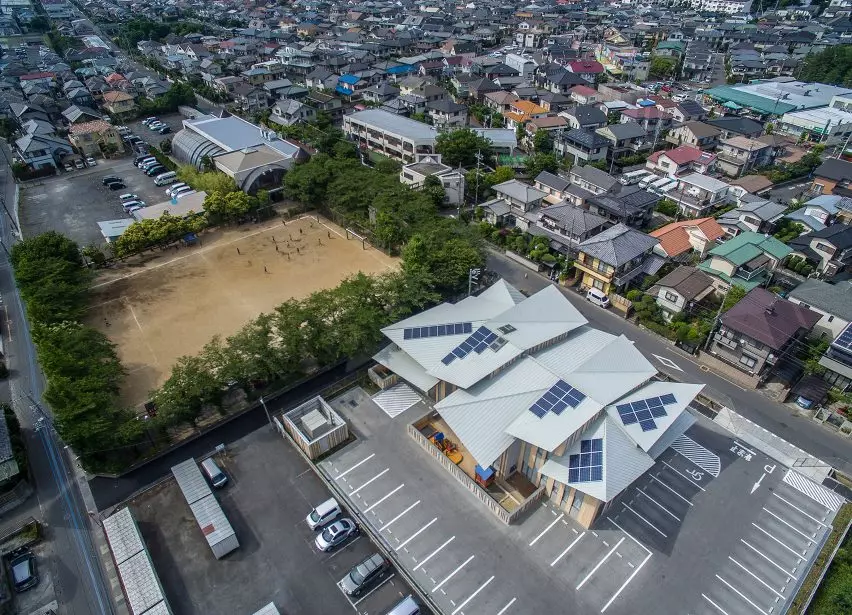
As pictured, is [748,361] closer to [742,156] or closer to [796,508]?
[796,508]

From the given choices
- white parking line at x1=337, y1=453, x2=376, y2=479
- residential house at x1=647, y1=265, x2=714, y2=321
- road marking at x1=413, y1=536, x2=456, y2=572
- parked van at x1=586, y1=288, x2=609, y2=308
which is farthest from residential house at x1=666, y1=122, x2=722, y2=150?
road marking at x1=413, y1=536, x2=456, y2=572

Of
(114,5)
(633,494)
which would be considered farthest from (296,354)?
(114,5)

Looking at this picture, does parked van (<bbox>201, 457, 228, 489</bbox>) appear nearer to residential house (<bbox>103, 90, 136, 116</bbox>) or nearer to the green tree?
the green tree

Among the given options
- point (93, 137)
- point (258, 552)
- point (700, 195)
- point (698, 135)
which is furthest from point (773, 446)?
point (93, 137)

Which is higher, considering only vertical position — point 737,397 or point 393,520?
point 393,520

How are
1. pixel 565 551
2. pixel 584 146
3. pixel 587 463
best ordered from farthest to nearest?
1. pixel 584 146
2. pixel 587 463
3. pixel 565 551

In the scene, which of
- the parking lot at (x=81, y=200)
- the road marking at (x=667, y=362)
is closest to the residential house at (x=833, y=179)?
the road marking at (x=667, y=362)
